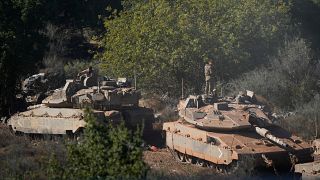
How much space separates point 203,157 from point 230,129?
1.01m

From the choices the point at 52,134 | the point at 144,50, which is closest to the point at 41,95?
the point at 52,134

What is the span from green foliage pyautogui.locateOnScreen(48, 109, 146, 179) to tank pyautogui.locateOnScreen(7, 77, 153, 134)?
9657 millimetres

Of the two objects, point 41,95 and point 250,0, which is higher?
point 250,0

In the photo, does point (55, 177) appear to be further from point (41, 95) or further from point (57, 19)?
point (57, 19)

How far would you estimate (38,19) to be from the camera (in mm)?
31672

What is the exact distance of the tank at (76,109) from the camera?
2002 cm

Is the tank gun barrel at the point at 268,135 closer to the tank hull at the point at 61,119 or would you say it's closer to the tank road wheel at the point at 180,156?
the tank road wheel at the point at 180,156

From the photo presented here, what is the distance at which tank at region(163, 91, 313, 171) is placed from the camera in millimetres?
16359

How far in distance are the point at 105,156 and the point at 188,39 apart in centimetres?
1905

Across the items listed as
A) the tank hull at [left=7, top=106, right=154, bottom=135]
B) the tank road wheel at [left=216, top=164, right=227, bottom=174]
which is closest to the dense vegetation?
the tank hull at [left=7, top=106, right=154, bottom=135]

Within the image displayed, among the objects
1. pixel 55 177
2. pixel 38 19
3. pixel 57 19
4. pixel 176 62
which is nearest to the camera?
pixel 55 177

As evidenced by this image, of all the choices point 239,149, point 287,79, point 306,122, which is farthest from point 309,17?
point 239,149

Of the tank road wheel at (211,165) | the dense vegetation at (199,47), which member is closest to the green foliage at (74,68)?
the dense vegetation at (199,47)

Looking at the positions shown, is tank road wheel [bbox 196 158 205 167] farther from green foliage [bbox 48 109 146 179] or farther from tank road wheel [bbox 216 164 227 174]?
green foliage [bbox 48 109 146 179]
